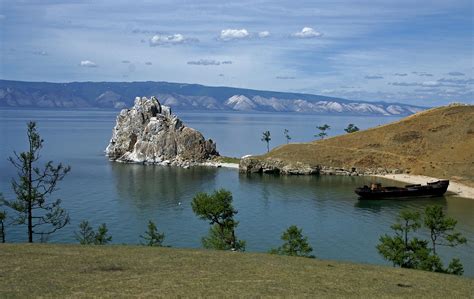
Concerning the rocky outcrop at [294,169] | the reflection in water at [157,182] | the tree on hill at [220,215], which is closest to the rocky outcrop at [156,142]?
the reflection in water at [157,182]

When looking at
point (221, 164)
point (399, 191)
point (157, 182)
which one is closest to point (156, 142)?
point (221, 164)

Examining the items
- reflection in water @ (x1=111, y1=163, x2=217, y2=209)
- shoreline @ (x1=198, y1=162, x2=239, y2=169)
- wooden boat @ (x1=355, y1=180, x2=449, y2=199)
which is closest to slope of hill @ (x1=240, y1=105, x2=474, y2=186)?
shoreline @ (x1=198, y1=162, x2=239, y2=169)

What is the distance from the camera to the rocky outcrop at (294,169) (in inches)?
5369

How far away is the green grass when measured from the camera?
24125 mm

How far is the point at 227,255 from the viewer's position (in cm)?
3312

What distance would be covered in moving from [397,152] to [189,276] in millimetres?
125016

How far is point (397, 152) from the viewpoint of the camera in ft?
469

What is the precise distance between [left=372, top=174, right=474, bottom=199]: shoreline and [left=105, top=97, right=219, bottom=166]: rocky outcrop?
5618 cm

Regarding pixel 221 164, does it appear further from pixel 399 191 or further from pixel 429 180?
pixel 399 191

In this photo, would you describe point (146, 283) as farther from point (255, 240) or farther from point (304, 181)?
point (304, 181)

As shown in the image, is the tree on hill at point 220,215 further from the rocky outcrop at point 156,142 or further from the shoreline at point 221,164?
the rocky outcrop at point 156,142

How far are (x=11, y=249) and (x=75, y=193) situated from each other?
221ft

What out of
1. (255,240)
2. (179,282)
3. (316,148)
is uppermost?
(316,148)

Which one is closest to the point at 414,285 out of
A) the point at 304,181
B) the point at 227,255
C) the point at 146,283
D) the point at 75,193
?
the point at 227,255
